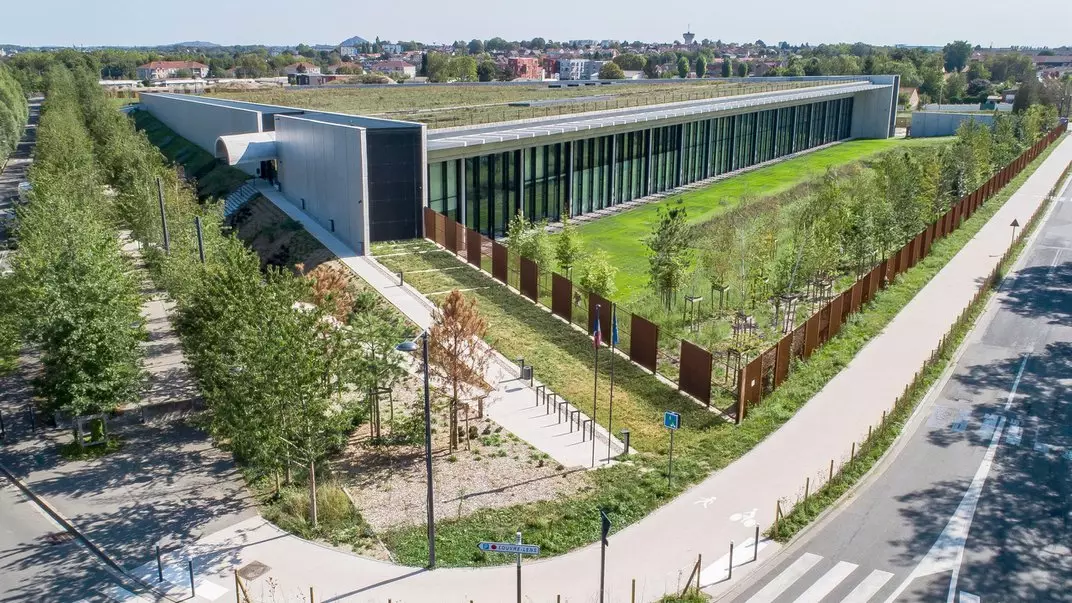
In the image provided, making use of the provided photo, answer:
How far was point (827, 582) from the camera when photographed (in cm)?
1605

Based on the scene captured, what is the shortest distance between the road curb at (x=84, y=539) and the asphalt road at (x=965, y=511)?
36.7 feet

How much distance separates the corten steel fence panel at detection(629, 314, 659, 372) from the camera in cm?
2591

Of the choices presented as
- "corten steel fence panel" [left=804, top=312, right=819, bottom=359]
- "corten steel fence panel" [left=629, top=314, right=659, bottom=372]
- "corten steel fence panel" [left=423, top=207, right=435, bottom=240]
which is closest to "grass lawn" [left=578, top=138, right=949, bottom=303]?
"corten steel fence panel" [left=629, top=314, right=659, bottom=372]

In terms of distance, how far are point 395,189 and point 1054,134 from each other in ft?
282

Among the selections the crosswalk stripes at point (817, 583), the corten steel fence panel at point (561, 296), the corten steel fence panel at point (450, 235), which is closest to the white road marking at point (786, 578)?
the crosswalk stripes at point (817, 583)

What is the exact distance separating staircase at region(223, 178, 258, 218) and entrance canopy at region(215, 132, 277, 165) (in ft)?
10.2

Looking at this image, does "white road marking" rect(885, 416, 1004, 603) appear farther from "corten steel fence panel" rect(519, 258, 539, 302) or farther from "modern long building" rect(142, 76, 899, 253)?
"modern long building" rect(142, 76, 899, 253)

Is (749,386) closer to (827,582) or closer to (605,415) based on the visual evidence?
(605,415)

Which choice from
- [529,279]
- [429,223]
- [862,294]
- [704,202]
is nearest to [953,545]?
[862,294]

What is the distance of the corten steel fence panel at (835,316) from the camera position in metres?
29.0

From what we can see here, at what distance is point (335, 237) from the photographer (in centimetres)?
4234

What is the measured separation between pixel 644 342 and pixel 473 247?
508 inches

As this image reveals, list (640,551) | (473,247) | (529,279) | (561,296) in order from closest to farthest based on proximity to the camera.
Result: (640,551)
(561,296)
(529,279)
(473,247)

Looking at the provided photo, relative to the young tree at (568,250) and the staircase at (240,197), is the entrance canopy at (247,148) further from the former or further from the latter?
the young tree at (568,250)
